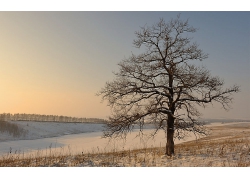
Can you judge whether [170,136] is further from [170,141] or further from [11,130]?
[11,130]

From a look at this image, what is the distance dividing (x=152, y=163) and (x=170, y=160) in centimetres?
101

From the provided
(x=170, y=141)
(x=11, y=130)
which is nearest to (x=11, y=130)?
(x=11, y=130)

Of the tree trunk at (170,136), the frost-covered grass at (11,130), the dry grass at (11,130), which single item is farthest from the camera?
the dry grass at (11,130)

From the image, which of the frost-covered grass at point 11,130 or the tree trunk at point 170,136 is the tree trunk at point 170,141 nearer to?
the tree trunk at point 170,136

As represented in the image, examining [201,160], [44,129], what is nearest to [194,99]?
[201,160]

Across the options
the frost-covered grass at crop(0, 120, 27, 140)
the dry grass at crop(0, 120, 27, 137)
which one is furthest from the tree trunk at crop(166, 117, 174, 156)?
the dry grass at crop(0, 120, 27, 137)

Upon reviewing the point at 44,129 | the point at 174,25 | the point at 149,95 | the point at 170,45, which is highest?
the point at 174,25

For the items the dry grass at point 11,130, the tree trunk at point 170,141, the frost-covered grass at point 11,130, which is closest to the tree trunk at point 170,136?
the tree trunk at point 170,141

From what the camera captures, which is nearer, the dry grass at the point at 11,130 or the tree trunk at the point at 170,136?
the tree trunk at the point at 170,136

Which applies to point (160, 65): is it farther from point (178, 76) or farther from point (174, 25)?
point (174, 25)

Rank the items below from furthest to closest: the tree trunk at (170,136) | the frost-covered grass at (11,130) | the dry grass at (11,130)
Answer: the dry grass at (11,130) → the frost-covered grass at (11,130) → the tree trunk at (170,136)

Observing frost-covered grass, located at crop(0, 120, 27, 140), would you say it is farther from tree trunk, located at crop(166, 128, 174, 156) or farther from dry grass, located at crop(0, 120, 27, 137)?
tree trunk, located at crop(166, 128, 174, 156)

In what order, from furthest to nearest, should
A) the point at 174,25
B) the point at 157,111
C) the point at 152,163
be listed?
1. the point at 174,25
2. the point at 157,111
3. the point at 152,163

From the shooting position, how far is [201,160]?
974cm
